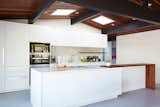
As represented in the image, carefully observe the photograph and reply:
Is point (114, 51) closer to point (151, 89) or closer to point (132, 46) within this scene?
point (132, 46)

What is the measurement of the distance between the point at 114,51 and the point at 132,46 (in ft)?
5.89

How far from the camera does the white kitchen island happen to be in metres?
3.08

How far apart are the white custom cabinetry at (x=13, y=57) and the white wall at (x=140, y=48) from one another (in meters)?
5.29

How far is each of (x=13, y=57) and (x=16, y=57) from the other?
92 millimetres

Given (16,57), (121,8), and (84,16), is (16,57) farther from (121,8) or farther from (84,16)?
(121,8)

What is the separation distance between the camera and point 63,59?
257 inches

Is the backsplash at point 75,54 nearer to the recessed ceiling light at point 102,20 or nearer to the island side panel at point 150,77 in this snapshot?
the recessed ceiling light at point 102,20

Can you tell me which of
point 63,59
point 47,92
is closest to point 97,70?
point 47,92

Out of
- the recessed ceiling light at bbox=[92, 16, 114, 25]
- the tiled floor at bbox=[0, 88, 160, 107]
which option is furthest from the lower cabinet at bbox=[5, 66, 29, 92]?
the recessed ceiling light at bbox=[92, 16, 114, 25]

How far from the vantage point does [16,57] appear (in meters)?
4.94

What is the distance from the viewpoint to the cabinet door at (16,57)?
4816mm

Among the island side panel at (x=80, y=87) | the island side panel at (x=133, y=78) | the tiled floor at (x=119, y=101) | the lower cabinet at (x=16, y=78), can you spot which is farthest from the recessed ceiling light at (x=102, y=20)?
the lower cabinet at (x=16, y=78)

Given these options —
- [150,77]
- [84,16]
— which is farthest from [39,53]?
[150,77]

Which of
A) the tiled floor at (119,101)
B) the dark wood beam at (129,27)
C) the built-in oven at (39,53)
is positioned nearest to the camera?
the tiled floor at (119,101)
